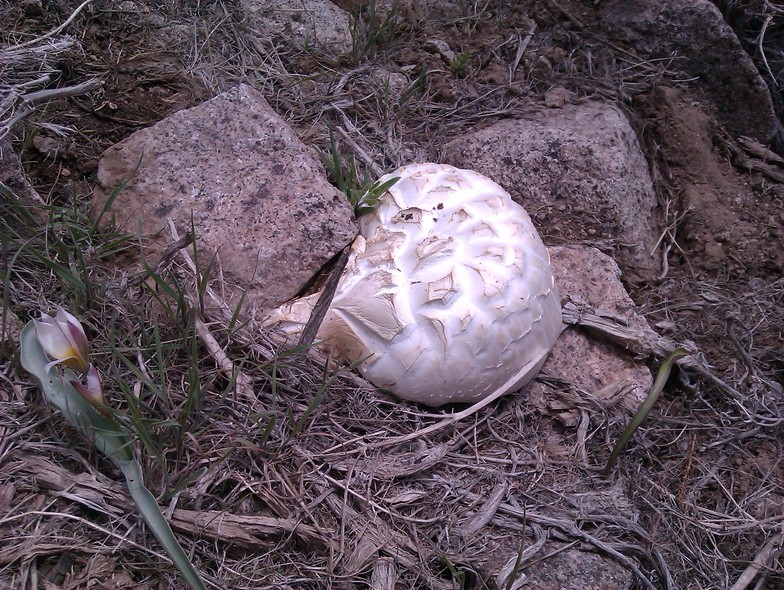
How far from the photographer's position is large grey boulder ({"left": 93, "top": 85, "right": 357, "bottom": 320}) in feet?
5.73

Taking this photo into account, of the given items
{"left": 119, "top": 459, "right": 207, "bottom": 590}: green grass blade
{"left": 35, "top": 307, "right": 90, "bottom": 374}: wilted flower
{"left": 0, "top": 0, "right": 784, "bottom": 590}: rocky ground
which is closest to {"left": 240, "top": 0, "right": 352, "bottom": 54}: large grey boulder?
{"left": 0, "top": 0, "right": 784, "bottom": 590}: rocky ground

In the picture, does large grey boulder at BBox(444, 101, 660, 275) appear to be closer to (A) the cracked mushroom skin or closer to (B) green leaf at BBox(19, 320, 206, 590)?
(A) the cracked mushroom skin

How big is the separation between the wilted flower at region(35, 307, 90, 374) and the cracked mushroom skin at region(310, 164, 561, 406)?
0.59m

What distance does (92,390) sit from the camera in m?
1.26

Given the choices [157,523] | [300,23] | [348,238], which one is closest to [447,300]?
[348,238]

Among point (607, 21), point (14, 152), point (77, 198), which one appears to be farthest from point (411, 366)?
point (607, 21)

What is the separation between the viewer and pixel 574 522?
5.03 feet

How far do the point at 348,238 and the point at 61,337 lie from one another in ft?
2.53

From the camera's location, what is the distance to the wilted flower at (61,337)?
124 cm

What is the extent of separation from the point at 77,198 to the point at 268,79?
0.81 metres

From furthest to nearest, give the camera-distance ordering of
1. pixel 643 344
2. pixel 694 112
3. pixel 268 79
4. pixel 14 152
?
1. pixel 694 112
2. pixel 268 79
3. pixel 643 344
4. pixel 14 152

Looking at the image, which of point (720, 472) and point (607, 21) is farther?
point (607, 21)

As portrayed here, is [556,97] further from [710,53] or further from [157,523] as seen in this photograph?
[157,523]

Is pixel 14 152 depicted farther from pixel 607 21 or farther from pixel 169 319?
pixel 607 21
